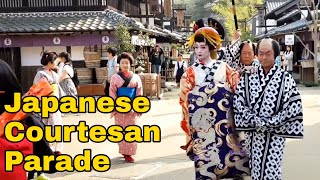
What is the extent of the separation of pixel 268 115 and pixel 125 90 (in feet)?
10.8

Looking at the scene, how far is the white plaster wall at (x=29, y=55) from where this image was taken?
17.7m

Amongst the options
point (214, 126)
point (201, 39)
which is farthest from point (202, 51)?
point (214, 126)

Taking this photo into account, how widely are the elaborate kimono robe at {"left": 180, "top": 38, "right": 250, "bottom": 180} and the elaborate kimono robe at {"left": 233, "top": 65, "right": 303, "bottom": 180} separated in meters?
0.13

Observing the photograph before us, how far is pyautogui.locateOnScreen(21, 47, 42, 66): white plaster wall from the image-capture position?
1772cm

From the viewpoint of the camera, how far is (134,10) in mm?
25609

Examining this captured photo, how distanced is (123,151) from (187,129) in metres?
2.59

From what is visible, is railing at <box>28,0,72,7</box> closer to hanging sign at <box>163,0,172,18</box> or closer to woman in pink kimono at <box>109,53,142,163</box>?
hanging sign at <box>163,0,172,18</box>

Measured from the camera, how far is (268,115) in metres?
4.07

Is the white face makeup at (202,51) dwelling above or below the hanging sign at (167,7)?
below

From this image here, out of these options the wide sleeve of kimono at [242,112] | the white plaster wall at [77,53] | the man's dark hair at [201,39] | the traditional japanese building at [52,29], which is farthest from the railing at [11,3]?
the wide sleeve of kimono at [242,112]

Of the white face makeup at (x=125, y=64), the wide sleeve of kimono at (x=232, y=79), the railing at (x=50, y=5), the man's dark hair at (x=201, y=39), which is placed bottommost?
the wide sleeve of kimono at (x=232, y=79)

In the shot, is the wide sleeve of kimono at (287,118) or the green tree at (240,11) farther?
the green tree at (240,11)
